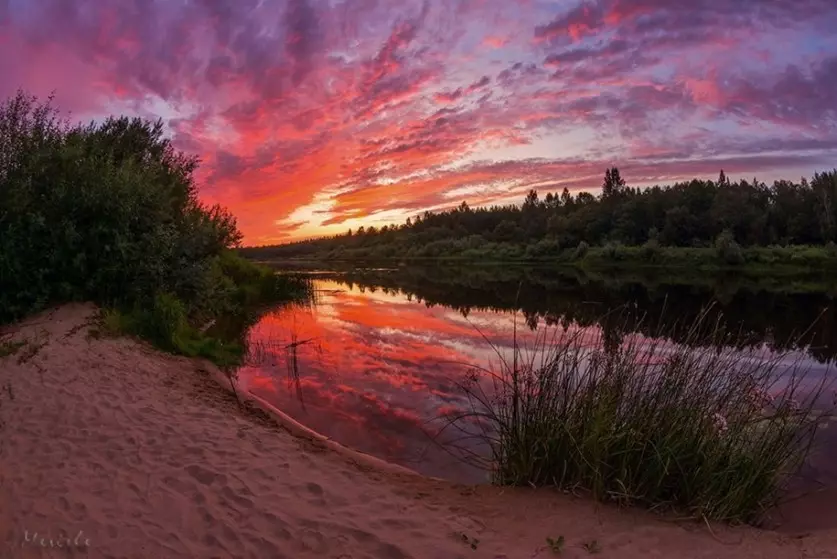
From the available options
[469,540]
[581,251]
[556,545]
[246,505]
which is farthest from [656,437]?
[581,251]

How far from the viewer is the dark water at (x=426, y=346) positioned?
8.14 meters

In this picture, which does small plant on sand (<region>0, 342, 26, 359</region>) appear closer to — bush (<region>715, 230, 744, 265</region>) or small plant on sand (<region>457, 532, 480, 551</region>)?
small plant on sand (<region>457, 532, 480, 551</region>)

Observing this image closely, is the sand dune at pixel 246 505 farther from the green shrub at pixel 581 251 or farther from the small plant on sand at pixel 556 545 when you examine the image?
the green shrub at pixel 581 251

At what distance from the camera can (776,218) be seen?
6731 cm

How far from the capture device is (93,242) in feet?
46.2

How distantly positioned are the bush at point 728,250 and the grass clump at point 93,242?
56.6 metres

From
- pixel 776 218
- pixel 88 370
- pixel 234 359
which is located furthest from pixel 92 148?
pixel 776 218

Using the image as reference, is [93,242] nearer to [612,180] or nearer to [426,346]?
[426,346]

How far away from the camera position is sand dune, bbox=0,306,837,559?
4.36 metres

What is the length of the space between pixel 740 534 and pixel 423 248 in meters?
110

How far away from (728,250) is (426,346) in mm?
54070

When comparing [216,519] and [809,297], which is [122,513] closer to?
[216,519]

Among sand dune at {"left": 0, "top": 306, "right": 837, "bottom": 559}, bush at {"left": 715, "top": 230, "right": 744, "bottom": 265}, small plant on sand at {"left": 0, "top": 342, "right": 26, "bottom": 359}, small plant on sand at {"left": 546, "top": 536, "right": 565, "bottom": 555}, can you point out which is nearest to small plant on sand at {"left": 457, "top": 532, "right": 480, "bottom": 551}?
sand dune at {"left": 0, "top": 306, "right": 837, "bottom": 559}

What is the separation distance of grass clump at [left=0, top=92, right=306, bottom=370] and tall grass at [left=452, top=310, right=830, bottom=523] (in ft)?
29.2
